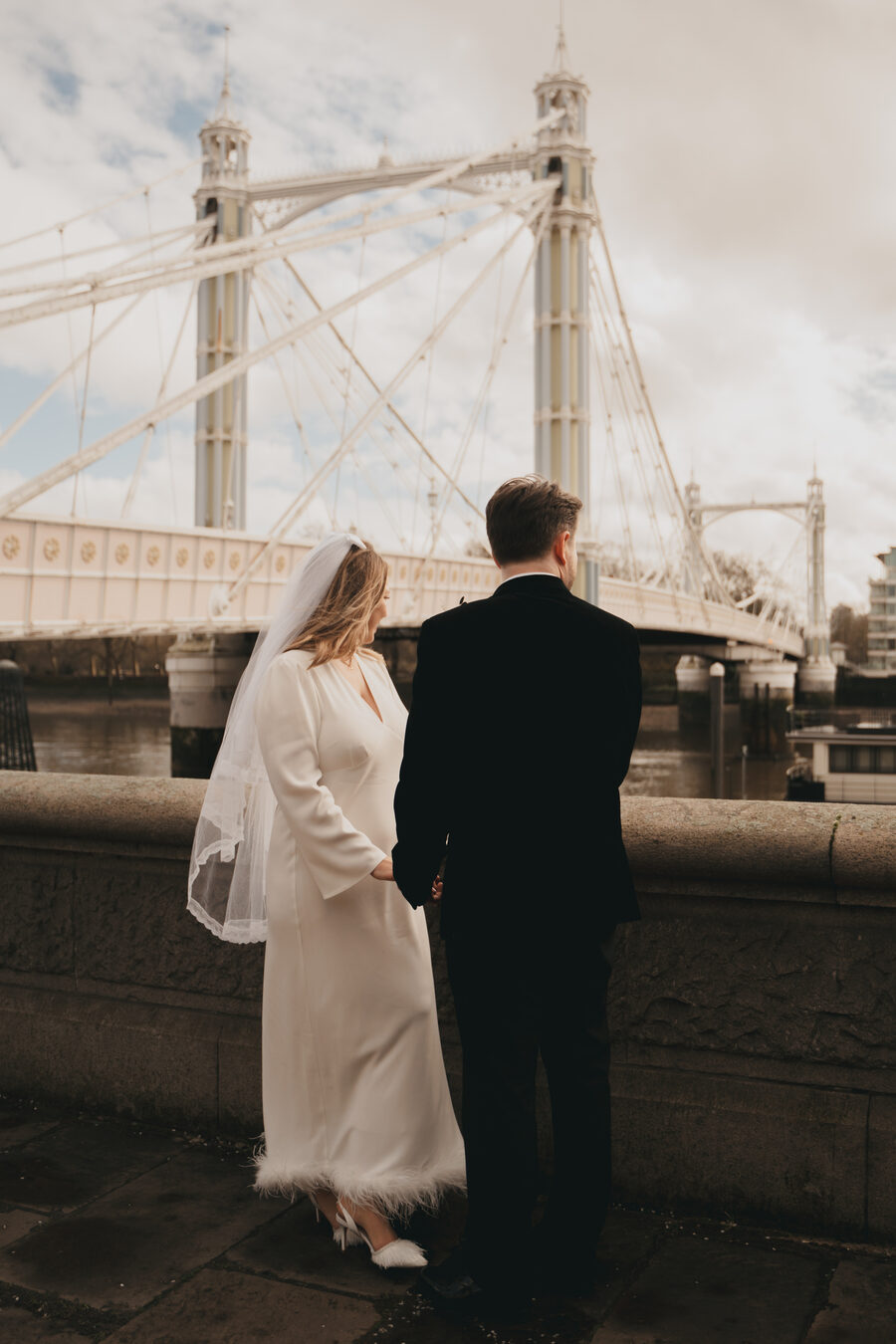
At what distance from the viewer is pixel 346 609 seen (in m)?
2.44

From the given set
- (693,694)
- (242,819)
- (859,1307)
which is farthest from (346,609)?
Answer: (693,694)

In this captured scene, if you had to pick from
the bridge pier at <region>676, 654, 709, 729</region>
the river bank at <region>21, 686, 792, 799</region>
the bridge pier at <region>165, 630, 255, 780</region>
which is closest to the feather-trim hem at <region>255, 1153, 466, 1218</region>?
the river bank at <region>21, 686, 792, 799</region>

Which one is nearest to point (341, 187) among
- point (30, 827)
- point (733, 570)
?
point (30, 827)

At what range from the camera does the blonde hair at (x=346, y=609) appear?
2420mm

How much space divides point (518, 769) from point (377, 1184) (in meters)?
0.83

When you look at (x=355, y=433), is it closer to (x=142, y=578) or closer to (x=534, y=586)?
(x=142, y=578)

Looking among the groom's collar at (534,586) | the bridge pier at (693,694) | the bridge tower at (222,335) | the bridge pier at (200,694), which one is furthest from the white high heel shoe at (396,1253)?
the bridge pier at (693,694)

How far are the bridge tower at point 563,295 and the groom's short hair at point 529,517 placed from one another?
22.5 metres

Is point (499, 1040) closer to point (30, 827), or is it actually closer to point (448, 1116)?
point (448, 1116)

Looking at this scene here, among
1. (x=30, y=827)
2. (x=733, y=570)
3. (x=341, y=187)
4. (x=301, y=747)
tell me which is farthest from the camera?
(x=733, y=570)

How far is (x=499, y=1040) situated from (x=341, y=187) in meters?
26.6

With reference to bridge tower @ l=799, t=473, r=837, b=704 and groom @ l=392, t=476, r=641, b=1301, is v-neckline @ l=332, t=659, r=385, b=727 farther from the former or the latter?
bridge tower @ l=799, t=473, r=837, b=704

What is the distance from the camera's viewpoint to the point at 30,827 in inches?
124

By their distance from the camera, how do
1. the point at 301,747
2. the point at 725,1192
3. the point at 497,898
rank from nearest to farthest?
the point at 497,898
the point at 301,747
the point at 725,1192
